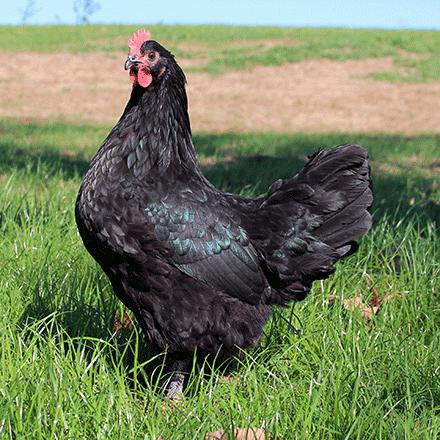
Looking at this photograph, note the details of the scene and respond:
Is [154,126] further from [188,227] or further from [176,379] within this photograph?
[176,379]

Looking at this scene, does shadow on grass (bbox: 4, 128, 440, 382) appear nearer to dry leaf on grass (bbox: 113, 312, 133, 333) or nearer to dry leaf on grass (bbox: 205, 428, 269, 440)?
dry leaf on grass (bbox: 113, 312, 133, 333)

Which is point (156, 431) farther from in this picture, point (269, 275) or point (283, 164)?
point (283, 164)

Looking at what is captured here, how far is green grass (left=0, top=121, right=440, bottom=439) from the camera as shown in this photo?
2.53m

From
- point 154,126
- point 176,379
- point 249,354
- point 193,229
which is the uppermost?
point 154,126

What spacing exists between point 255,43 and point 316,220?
23.1 metres

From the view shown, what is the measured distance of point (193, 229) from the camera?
3.11m

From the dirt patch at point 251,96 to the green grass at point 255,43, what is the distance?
2.21ft

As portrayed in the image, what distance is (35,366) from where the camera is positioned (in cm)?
284

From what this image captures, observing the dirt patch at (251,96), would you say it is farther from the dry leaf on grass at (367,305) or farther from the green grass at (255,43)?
the dry leaf on grass at (367,305)

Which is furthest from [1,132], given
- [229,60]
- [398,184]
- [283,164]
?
[229,60]

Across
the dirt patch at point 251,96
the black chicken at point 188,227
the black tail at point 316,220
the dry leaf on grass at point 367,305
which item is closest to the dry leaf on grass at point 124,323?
the black chicken at point 188,227

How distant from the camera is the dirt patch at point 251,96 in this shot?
14.7m

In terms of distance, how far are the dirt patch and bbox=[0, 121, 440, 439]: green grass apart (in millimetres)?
9219

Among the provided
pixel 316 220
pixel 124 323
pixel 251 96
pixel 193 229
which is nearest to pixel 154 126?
pixel 193 229
